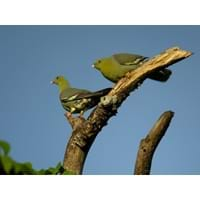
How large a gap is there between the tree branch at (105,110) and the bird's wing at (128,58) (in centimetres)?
13

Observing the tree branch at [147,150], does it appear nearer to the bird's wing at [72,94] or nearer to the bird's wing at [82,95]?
the bird's wing at [82,95]

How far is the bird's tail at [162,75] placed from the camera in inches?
39.1

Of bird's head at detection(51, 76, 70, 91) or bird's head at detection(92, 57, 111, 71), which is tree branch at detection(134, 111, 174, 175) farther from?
bird's head at detection(51, 76, 70, 91)

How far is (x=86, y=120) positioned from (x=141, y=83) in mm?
176

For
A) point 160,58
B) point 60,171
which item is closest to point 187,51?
point 160,58

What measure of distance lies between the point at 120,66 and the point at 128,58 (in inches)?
1.5

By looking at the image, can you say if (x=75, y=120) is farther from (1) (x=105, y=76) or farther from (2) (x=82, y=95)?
(1) (x=105, y=76)

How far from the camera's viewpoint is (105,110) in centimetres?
94

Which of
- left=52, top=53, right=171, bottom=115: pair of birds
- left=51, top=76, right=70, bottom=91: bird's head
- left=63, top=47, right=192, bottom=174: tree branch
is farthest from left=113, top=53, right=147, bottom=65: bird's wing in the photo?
left=51, top=76, right=70, bottom=91: bird's head

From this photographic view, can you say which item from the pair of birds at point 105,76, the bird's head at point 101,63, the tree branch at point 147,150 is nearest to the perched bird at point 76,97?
the pair of birds at point 105,76

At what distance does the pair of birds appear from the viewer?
3.46ft

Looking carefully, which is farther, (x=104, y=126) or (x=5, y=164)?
(x=104, y=126)

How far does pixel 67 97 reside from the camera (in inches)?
49.9
